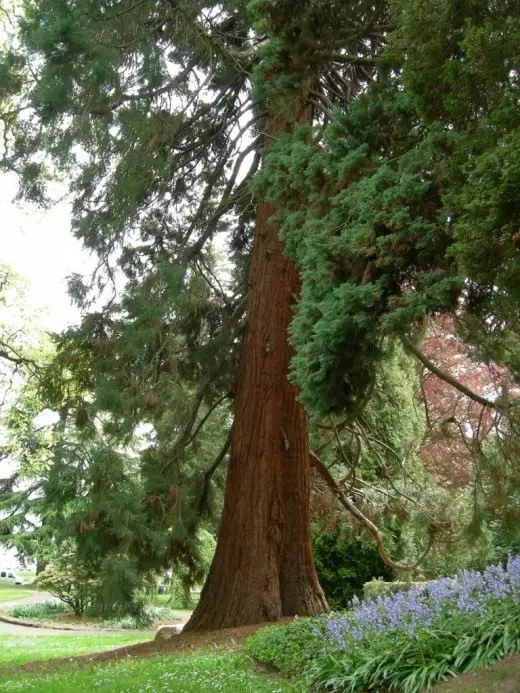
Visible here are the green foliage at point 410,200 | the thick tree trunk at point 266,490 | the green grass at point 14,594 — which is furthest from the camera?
the green grass at point 14,594

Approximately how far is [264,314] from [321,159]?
354 centimetres

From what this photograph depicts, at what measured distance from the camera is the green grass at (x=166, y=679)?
5.18m

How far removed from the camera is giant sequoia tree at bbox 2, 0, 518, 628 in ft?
13.8

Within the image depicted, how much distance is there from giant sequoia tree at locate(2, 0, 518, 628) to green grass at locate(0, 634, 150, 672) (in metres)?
3.34

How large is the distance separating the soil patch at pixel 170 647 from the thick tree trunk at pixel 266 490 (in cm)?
26

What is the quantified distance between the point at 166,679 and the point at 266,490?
265 cm

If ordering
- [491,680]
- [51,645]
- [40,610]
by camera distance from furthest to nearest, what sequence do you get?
1. [40,610]
2. [51,645]
3. [491,680]

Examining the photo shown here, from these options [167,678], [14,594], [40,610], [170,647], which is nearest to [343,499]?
[170,647]

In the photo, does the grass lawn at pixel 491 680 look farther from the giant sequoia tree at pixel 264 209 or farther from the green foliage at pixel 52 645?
the green foliage at pixel 52 645

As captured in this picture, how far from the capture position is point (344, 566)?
12.4 m

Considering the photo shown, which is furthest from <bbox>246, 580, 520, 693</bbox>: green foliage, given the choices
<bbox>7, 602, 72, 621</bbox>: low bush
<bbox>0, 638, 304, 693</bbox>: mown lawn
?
<bbox>7, 602, 72, 621</bbox>: low bush

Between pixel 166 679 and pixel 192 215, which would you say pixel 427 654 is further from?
pixel 192 215

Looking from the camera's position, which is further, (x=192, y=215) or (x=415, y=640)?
(x=192, y=215)

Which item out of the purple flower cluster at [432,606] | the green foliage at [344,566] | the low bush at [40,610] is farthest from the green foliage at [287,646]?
the low bush at [40,610]
